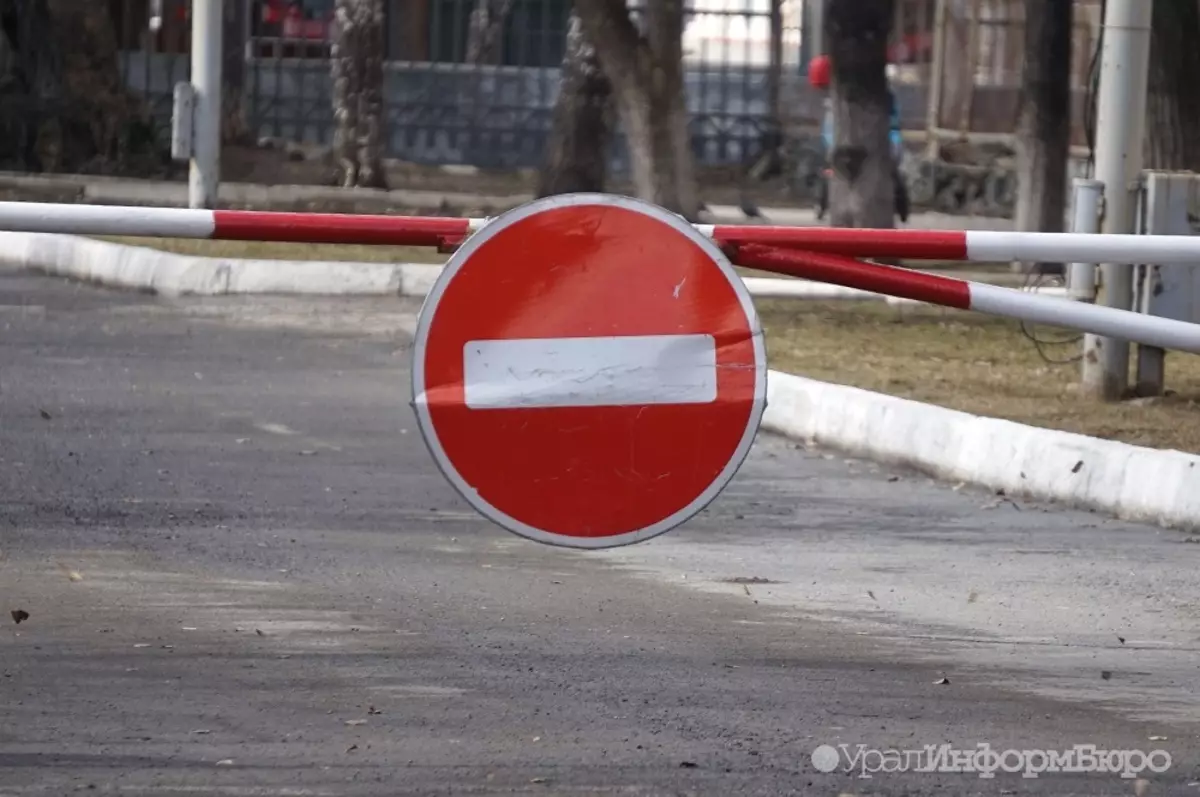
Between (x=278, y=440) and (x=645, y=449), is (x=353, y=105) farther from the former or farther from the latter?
(x=645, y=449)

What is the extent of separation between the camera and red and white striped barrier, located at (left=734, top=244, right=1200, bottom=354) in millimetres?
5055

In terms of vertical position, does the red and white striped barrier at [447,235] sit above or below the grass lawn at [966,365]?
above

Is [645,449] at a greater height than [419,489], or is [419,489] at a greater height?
[645,449]

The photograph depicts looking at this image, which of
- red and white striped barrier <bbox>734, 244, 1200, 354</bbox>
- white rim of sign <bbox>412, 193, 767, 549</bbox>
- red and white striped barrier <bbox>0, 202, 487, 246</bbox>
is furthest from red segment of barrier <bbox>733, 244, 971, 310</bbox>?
red and white striped barrier <bbox>0, 202, 487, 246</bbox>

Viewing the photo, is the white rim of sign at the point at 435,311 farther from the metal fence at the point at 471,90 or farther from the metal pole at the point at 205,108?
the metal fence at the point at 471,90

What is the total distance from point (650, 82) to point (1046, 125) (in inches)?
116

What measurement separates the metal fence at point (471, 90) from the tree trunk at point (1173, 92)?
1613cm

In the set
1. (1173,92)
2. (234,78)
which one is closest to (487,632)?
(1173,92)

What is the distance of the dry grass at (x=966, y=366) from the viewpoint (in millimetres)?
10234

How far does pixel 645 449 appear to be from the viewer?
4691 millimetres

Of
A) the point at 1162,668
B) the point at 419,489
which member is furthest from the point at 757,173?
the point at 1162,668

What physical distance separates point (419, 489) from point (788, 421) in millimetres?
2272

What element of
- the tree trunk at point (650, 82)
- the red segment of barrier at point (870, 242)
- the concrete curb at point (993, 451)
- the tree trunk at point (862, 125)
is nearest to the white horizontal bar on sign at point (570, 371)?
the red segment of barrier at point (870, 242)

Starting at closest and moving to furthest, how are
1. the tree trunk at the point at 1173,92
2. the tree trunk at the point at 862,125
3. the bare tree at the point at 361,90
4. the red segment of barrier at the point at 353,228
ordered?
the red segment of barrier at the point at 353,228, the tree trunk at the point at 1173,92, the tree trunk at the point at 862,125, the bare tree at the point at 361,90
